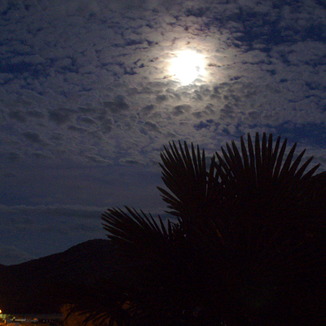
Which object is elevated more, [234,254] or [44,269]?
[44,269]

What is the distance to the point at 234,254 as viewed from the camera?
3.63 metres

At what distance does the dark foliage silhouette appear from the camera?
3.59 m

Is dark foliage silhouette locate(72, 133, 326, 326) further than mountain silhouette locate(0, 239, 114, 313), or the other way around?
mountain silhouette locate(0, 239, 114, 313)

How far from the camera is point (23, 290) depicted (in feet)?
219

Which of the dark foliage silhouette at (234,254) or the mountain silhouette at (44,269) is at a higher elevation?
the mountain silhouette at (44,269)

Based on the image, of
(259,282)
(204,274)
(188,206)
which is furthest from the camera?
(188,206)

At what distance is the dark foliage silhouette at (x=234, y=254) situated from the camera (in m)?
3.59

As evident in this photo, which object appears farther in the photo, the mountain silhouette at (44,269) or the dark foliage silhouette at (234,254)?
the mountain silhouette at (44,269)

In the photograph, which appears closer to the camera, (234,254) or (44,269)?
(234,254)

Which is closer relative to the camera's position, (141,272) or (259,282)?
(259,282)

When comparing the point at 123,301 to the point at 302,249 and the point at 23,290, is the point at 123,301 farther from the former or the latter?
the point at 23,290

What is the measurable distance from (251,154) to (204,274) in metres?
1.12

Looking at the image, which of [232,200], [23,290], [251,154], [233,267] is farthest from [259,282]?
[23,290]

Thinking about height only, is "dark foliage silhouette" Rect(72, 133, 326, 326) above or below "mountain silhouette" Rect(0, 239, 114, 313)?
below
